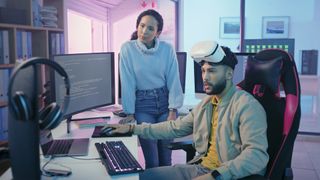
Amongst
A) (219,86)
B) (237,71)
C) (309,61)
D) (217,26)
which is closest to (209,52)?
(219,86)

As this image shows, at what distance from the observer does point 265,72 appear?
191 centimetres

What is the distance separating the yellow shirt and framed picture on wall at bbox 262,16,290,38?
3793 mm

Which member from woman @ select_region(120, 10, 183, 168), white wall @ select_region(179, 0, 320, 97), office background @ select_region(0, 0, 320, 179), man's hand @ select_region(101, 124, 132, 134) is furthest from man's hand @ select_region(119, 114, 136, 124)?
white wall @ select_region(179, 0, 320, 97)

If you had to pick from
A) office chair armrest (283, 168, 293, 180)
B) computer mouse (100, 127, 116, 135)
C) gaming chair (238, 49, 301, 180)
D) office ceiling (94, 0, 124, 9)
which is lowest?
office chair armrest (283, 168, 293, 180)

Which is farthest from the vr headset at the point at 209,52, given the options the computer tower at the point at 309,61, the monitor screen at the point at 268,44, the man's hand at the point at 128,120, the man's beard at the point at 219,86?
the computer tower at the point at 309,61

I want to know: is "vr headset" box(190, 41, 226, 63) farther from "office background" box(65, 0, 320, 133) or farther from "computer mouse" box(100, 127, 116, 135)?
"office background" box(65, 0, 320, 133)

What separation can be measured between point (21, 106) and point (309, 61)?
4600 mm

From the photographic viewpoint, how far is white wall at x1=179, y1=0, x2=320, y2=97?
5223 mm

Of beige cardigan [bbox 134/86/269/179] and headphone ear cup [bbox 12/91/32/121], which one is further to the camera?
beige cardigan [bbox 134/86/269/179]

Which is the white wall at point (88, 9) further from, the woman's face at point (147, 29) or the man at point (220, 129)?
the man at point (220, 129)

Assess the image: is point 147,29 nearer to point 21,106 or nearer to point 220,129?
point 220,129

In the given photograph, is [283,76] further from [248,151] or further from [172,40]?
[172,40]

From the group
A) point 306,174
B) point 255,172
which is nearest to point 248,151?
point 255,172

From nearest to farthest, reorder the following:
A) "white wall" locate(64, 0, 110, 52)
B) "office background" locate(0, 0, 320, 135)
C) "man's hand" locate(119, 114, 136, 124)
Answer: "man's hand" locate(119, 114, 136, 124)
"white wall" locate(64, 0, 110, 52)
"office background" locate(0, 0, 320, 135)
